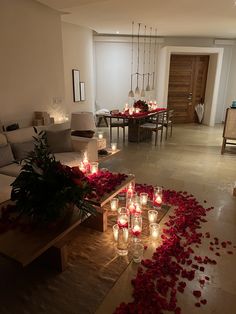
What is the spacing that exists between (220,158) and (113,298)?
3847 millimetres

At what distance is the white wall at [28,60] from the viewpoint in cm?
351

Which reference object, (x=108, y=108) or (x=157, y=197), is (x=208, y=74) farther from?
(x=157, y=197)

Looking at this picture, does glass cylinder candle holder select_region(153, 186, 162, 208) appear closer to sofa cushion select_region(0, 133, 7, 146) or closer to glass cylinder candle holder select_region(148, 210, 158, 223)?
glass cylinder candle holder select_region(148, 210, 158, 223)

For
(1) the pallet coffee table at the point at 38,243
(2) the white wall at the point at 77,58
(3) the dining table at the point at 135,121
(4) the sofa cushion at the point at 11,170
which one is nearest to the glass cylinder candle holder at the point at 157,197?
(1) the pallet coffee table at the point at 38,243

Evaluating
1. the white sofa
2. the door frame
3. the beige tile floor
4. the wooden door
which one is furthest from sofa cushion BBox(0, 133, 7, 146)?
the wooden door

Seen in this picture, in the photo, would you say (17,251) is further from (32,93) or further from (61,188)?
(32,93)

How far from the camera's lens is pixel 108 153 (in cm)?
394

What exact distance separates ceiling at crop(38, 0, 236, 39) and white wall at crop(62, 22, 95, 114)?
24 centimetres

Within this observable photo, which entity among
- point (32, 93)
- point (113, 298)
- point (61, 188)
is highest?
point (32, 93)

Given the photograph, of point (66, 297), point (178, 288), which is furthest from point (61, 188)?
point (178, 288)

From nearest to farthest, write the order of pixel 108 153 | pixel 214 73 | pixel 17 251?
pixel 17 251 → pixel 108 153 → pixel 214 73

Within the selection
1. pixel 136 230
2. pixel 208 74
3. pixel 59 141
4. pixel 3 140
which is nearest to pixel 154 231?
pixel 136 230

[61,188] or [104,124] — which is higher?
[61,188]

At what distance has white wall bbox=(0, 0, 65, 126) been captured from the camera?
351 cm
